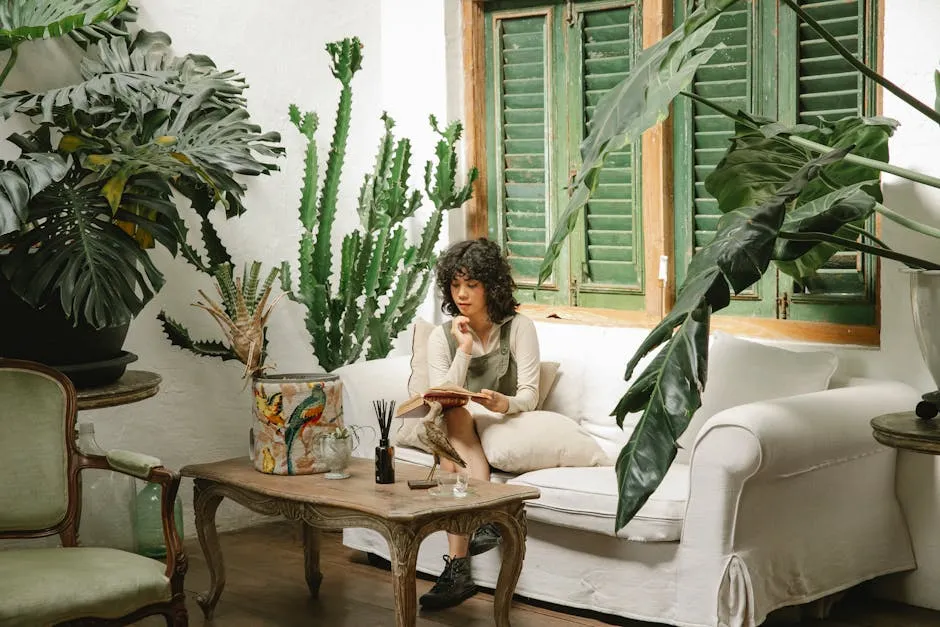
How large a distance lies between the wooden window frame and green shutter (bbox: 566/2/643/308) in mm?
74

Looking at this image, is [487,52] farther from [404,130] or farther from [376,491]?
[376,491]

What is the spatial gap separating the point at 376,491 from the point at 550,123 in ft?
6.90

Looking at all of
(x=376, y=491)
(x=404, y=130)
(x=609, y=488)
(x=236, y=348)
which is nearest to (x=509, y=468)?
(x=609, y=488)

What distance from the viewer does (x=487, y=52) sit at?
5.10 metres

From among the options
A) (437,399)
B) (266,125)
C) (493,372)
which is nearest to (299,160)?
(266,125)

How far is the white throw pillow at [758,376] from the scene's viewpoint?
3766mm

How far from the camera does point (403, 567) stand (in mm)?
3094

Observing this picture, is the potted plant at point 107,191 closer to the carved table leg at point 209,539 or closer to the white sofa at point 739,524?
the carved table leg at point 209,539

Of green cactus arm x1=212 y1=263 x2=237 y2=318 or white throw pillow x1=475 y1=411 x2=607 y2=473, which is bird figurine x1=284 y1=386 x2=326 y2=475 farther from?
green cactus arm x1=212 y1=263 x2=237 y2=318

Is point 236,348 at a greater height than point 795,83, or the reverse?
point 795,83

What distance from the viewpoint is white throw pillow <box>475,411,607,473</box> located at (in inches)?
151

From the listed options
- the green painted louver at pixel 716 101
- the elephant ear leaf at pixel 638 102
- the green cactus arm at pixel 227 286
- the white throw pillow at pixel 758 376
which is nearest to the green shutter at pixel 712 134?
the green painted louver at pixel 716 101

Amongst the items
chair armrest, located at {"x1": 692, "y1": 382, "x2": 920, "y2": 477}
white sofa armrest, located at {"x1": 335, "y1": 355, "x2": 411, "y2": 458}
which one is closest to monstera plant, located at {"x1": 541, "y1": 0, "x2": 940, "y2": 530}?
chair armrest, located at {"x1": 692, "y1": 382, "x2": 920, "y2": 477}

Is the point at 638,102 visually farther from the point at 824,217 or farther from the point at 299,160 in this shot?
the point at 299,160
